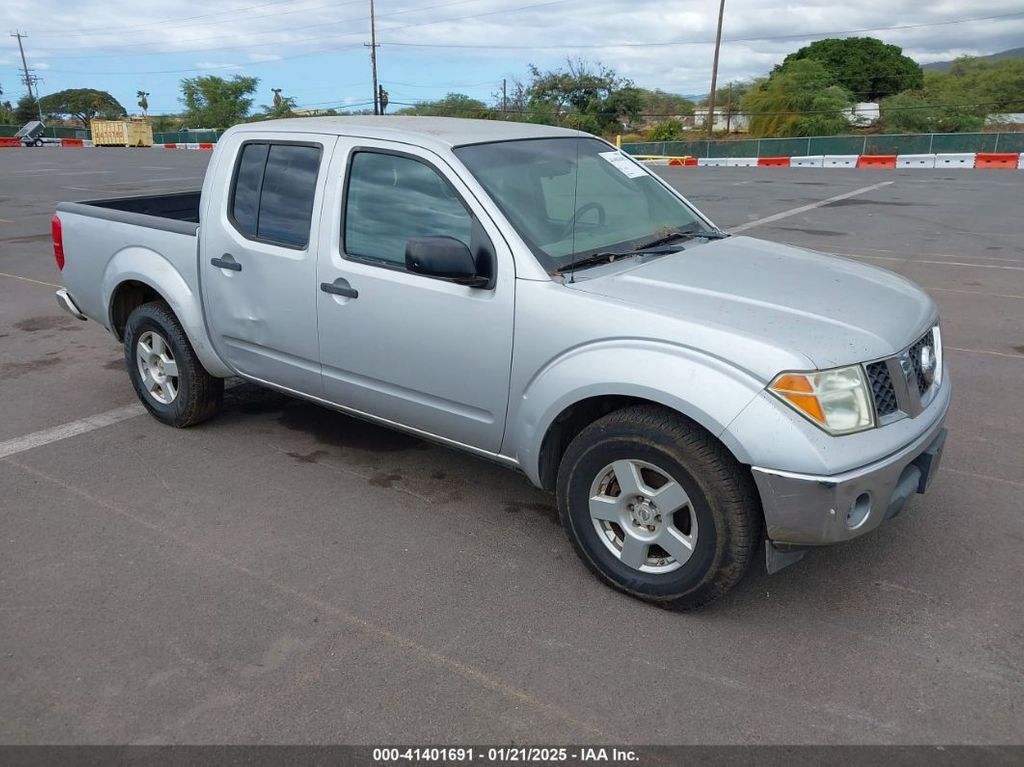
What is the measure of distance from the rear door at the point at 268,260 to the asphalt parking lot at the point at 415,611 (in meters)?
0.64

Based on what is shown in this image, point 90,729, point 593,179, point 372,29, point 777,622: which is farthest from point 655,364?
point 372,29

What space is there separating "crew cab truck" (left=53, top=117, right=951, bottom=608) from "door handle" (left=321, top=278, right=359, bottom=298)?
1 cm

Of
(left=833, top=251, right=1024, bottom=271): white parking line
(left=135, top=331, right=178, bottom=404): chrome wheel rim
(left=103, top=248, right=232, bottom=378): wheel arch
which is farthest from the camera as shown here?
(left=833, top=251, right=1024, bottom=271): white parking line

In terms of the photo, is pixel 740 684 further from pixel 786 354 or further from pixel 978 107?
pixel 978 107

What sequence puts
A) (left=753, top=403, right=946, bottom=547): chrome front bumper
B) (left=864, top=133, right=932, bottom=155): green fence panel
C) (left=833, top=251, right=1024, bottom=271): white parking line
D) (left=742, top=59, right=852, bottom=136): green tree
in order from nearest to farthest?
(left=753, top=403, right=946, bottom=547): chrome front bumper < (left=833, top=251, right=1024, bottom=271): white parking line < (left=864, top=133, right=932, bottom=155): green fence panel < (left=742, top=59, right=852, bottom=136): green tree

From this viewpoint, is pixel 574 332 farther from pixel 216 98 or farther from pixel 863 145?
pixel 216 98

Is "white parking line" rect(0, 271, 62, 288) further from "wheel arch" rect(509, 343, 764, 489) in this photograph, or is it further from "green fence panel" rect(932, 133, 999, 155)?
"green fence panel" rect(932, 133, 999, 155)

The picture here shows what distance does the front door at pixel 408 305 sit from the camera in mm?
3621

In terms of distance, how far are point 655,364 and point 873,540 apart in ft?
5.18

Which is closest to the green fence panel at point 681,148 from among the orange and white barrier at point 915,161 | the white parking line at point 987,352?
the orange and white barrier at point 915,161

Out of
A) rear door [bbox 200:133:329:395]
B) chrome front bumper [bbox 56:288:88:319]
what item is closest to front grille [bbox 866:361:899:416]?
rear door [bbox 200:133:329:395]

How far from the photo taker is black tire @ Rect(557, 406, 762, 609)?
10.0 feet

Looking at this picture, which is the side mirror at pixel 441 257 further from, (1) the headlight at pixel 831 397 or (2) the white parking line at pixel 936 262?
(2) the white parking line at pixel 936 262

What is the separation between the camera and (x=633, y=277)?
3.51m
